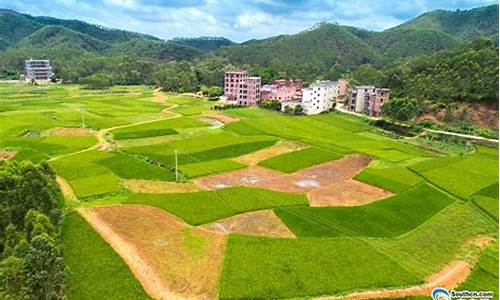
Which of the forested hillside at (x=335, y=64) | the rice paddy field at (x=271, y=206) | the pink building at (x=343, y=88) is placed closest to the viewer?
the rice paddy field at (x=271, y=206)

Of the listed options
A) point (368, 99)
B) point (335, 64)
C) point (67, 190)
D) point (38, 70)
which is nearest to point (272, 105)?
point (368, 99)

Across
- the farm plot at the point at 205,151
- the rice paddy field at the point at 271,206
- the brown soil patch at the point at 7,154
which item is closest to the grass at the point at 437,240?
the rice paddy field at the point at 271,206

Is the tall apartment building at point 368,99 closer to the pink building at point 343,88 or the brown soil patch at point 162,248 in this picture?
the pink building at point 343,88

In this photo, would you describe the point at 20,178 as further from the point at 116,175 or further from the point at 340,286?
the point at 340,286

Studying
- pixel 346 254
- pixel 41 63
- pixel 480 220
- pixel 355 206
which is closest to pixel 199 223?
pixel 346 254

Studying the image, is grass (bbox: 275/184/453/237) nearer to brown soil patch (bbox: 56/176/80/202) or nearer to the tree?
brown soil patch (bbox: 56/176/80/202)

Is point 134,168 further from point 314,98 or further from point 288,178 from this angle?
point 314,98
